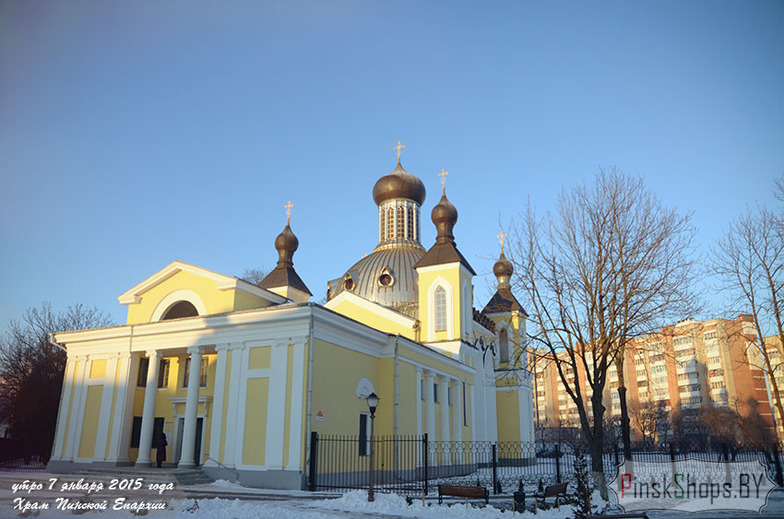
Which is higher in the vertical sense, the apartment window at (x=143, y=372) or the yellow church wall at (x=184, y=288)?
the yellow church wall at (x=184, y=288)

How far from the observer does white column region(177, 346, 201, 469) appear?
20.0 meters

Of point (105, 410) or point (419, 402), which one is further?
point (419, 402)

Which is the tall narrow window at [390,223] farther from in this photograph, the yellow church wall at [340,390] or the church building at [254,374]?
the yellow church wall at [340,390]

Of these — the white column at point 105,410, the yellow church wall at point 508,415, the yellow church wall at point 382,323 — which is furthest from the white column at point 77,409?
the yellow church wall at point 508,415

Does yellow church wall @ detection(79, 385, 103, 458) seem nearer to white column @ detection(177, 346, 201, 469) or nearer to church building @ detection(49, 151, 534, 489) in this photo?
church building @ detection(49, 151, 534, 489)

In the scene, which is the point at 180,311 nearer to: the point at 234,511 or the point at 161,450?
the point at 161,450

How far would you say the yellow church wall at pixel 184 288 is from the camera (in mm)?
22281

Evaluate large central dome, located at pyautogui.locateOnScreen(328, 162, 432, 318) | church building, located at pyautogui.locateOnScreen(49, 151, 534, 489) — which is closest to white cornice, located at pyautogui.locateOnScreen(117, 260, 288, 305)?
church building, located at pyautogui.locateOnScreen(49, 151, 534, 489)

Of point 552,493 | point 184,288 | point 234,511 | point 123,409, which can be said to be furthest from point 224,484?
point 552,493

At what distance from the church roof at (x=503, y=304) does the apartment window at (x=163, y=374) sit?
23540 millimetres

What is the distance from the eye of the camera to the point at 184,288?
23.3 meters

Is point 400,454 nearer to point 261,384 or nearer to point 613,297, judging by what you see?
point 261,384

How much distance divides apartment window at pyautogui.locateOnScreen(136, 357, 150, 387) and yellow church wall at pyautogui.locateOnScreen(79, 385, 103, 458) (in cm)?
143

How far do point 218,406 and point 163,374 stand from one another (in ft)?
18.5
